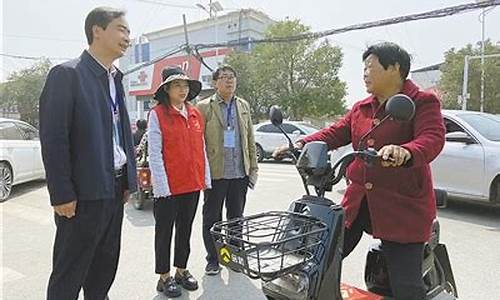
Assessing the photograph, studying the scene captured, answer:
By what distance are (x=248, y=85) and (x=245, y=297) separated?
2105 centimetres

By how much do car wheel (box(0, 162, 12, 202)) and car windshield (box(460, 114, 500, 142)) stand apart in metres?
6.98

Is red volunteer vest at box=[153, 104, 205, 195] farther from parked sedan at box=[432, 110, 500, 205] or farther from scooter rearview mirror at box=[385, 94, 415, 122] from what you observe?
parked sedan at box=[432, 110, 500, 205]

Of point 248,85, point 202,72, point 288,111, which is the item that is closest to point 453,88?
point 288,111

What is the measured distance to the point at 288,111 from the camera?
2270 centimetres

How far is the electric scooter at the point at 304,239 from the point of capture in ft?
5.10

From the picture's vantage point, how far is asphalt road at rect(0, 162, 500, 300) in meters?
3.35

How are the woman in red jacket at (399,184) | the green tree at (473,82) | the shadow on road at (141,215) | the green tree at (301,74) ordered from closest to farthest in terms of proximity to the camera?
the woman in red jacket at (399,184)
the shadow on road at (141,215)
the green tree at (301,74)
the green tree at (473,82)

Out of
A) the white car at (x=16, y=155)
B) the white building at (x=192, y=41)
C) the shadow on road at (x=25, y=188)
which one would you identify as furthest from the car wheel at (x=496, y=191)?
the white building at (x=192, y=41)

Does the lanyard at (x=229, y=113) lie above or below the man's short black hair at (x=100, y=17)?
below

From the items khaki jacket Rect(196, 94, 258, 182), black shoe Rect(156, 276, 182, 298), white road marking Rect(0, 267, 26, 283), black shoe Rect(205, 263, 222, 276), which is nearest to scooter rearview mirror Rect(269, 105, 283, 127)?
khaki jacket Rect(196, 94, 258, 182)

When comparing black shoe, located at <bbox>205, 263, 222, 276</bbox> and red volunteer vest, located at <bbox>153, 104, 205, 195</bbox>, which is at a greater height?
red volunteer vest, located at <bbox>153, 104, 205, 195</bbox>

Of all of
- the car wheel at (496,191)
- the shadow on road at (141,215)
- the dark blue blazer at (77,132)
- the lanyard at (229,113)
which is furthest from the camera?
the shadow on road at (141,215)

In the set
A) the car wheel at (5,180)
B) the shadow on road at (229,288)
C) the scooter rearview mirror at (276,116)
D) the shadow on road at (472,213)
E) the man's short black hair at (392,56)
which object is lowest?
the shadow on road at (229,288)

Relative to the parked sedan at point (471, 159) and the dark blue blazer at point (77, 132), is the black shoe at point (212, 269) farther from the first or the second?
the parked sedan at point (471, 159)
